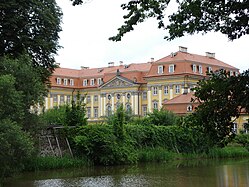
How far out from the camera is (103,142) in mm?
29391

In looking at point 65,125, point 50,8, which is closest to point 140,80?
point 65,125

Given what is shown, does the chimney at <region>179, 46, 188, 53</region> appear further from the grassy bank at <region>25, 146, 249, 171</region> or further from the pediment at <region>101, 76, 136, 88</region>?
the grassy bank at <region>25, 146, 249, 171</region>

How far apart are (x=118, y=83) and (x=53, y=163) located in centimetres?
4899

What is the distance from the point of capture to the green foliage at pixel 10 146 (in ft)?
Answer: 53.3

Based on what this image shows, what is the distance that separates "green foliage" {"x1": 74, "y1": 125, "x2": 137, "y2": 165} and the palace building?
31.5m

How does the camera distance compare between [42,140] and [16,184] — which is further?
[42,140]

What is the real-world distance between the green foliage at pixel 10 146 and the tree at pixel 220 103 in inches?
389

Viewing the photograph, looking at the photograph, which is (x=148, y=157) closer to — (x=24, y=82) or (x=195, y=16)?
(x=24, y=82)

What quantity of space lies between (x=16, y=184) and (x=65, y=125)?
11.8 m

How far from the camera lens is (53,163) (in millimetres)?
26750

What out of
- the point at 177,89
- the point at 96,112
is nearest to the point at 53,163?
the point at 177,89

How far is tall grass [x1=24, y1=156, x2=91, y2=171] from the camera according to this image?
25481 millimetres

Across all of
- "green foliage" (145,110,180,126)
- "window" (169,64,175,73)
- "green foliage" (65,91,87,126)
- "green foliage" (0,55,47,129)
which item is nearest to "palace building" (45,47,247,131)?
"window" (169,64,175,73)

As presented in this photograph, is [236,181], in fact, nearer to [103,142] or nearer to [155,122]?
[103,142]
